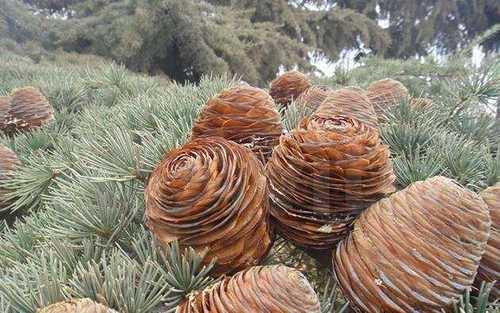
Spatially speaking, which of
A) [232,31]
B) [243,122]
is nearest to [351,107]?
[243,122]

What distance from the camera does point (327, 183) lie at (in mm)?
364

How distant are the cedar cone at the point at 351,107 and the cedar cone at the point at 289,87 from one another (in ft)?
0.82

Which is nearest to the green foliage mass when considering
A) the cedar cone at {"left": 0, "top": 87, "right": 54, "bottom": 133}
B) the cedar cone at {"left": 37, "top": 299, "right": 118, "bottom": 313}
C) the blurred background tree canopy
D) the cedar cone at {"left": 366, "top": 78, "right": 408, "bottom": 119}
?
the blurred background tree canopy

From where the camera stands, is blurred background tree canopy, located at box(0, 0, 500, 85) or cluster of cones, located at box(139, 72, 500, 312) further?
blurred background tree canopy, located at box(0, 0, 500, 85)

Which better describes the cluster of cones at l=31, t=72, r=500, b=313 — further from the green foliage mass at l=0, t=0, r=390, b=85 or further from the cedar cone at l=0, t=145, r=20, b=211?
the green foliage mass at l=0, t=0, r=390, b=85

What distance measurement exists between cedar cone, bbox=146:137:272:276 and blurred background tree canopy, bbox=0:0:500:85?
195 cm

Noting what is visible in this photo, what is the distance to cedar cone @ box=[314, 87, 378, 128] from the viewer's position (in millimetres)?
516

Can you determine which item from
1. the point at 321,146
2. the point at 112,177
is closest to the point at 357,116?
the point at 321,146

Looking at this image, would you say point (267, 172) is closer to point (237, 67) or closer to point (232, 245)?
point (232, 245)

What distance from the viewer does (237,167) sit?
363mm

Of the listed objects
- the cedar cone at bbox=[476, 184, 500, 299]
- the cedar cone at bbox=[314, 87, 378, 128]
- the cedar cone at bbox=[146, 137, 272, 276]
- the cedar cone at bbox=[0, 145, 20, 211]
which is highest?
the cedar cone at bbox=[314, 87, 378, 128]

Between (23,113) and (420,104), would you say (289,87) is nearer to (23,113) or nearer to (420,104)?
(420,104)

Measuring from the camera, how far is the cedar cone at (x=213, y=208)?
34 cm

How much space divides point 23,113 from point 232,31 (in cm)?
187
